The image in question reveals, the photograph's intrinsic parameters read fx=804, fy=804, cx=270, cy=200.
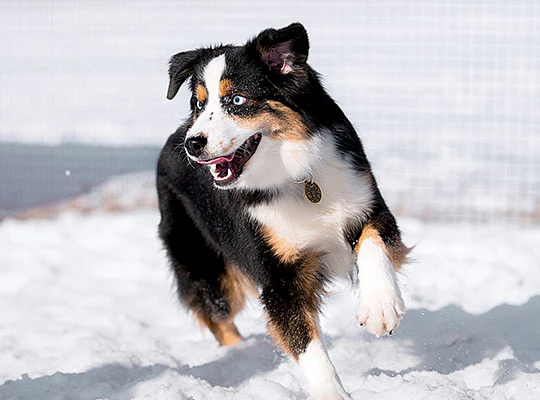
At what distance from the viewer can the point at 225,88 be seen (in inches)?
131

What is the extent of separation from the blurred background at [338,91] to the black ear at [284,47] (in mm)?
4246

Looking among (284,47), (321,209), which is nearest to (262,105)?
(284,47)

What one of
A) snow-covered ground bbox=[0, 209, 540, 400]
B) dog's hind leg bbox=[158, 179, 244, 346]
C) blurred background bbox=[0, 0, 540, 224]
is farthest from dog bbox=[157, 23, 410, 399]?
blurred background bbox=[0, 0, 540, 224]

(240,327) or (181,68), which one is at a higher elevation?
(181,68)

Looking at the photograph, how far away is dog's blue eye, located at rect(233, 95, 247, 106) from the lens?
3311mm

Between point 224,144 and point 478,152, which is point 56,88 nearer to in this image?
point 478,152

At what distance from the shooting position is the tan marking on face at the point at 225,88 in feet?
10.9

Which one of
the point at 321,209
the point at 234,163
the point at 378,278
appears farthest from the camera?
the point at 321,209

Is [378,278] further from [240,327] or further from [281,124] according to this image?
[240,327]

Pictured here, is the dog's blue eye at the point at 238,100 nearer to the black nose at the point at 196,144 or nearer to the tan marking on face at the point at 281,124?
the tan marking on face at the point at 281,124

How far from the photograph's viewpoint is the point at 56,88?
10234 mm

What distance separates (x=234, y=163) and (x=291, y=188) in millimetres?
338

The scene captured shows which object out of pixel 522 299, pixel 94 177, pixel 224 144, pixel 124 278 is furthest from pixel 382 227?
pixel 94 177

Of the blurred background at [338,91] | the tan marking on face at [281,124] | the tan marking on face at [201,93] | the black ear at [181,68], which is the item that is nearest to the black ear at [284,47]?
the tan marking on face at [281,124]
